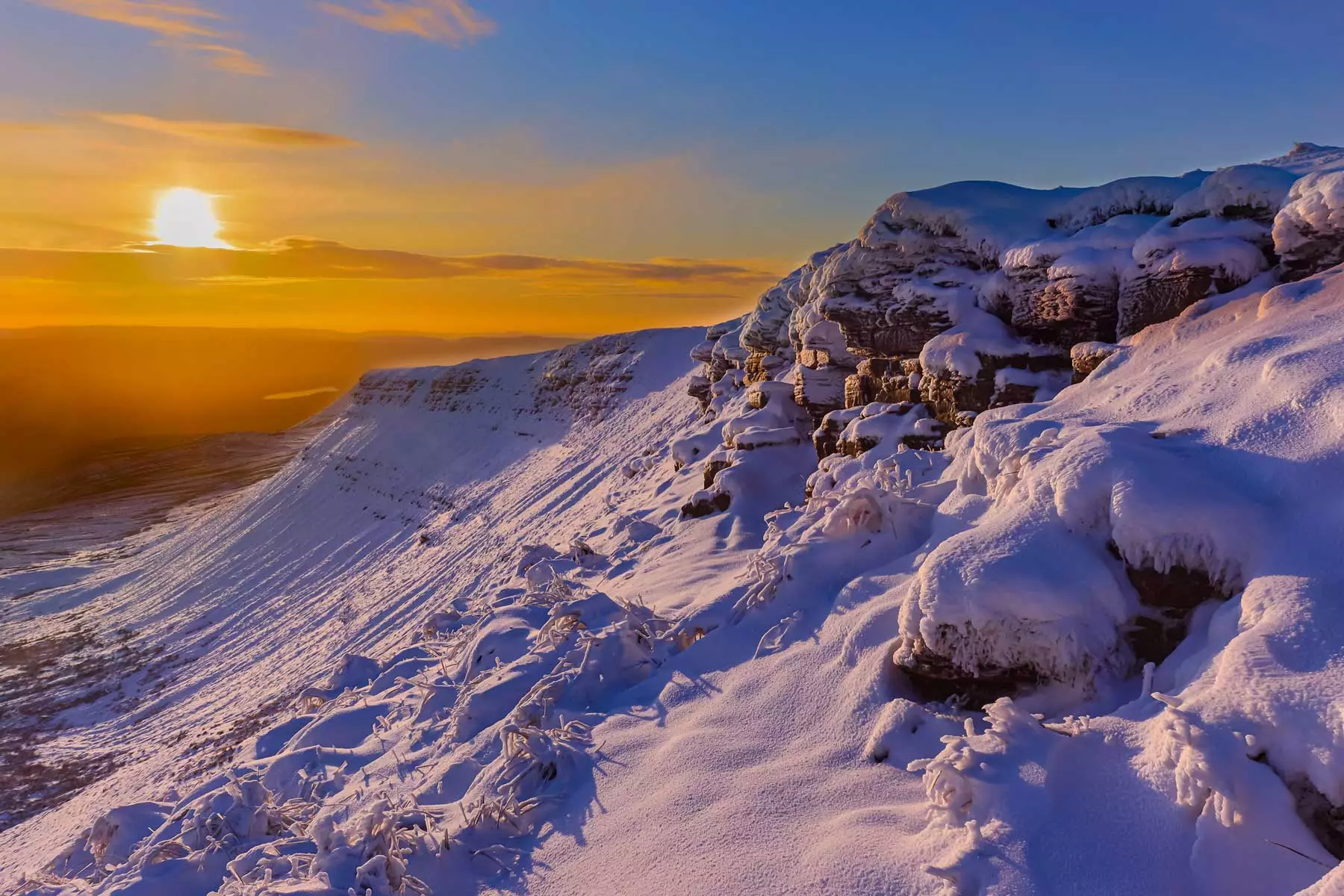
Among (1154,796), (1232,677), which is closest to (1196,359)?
(1232,677)

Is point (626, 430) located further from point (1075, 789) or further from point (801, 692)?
point (1075, 789)

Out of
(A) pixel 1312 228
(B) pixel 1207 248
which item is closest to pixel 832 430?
(B) pixel 1207 248

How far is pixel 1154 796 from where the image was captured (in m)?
2.91

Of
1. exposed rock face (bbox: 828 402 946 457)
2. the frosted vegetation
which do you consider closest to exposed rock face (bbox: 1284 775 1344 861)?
the frosted vegetation

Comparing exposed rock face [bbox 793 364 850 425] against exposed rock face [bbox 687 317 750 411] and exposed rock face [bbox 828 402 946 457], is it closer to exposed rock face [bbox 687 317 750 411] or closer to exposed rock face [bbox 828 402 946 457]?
exposed rock face [bbox 828 402 946 457]

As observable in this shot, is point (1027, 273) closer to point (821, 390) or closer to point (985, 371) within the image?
point (985, 371)

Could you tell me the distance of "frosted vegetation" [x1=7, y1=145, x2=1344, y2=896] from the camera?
3008 millimetres

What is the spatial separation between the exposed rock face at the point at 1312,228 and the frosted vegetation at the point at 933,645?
0.03 m

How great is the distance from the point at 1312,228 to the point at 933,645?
506 centimetres

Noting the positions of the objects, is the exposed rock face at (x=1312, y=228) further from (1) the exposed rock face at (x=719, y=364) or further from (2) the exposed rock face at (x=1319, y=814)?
(1) the exposed rock face at (x=719, y=364)

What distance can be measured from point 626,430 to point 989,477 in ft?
59.9

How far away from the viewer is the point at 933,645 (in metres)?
4.11

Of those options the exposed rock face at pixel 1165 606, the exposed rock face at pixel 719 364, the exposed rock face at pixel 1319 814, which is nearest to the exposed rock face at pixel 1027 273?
the exposed rock face at pixel 1165 606

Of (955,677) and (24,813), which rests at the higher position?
(955,677)
